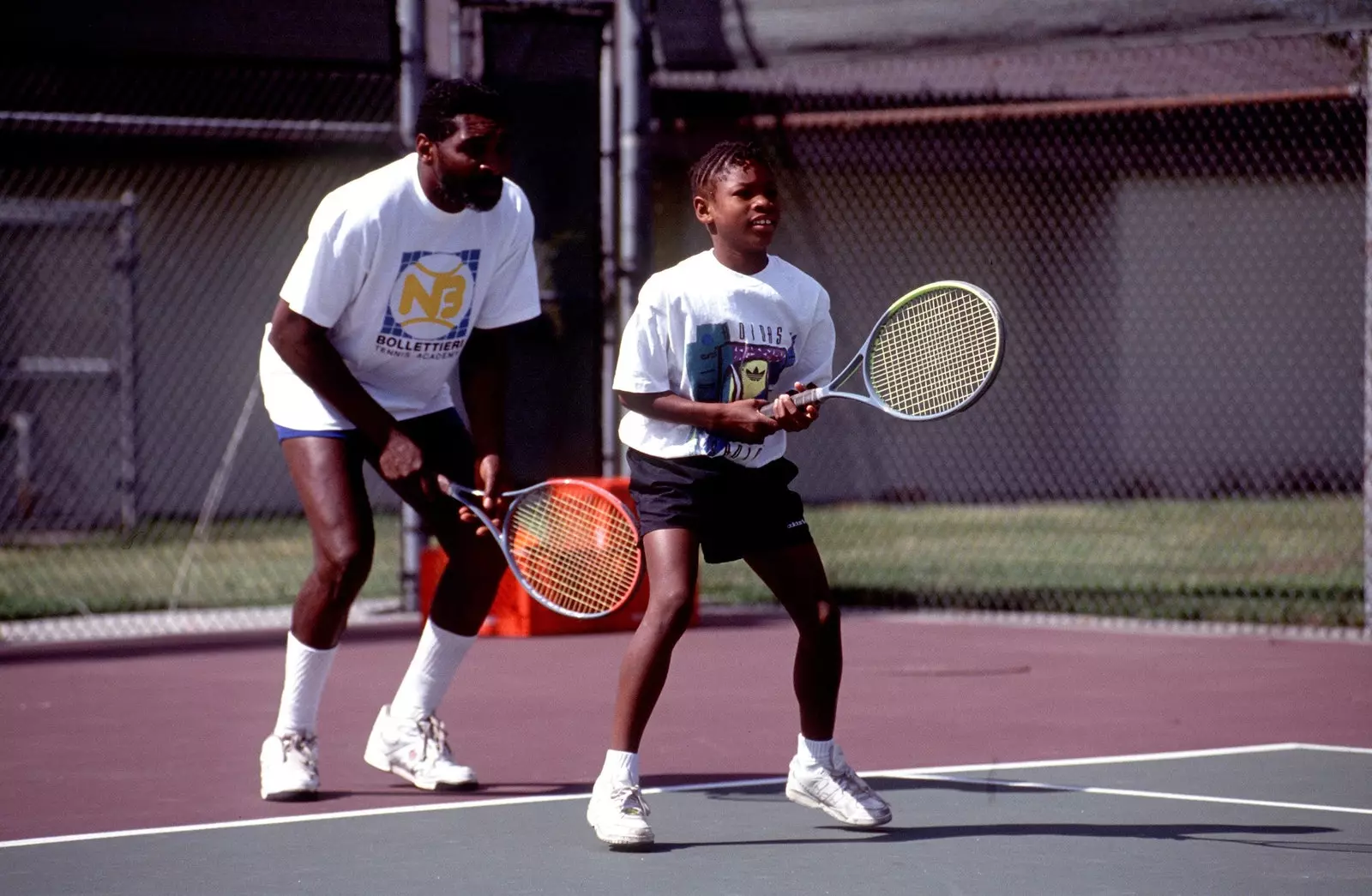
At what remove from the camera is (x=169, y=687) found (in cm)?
800

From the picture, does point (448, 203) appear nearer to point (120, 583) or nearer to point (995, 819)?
point (995, 819)

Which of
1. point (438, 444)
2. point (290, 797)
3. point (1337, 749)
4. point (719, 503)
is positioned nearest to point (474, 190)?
point (438, 444)

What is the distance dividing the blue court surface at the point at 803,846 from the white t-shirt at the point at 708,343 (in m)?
0.99

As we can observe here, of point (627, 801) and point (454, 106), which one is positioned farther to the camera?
point (454, 106)

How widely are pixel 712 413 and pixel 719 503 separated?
0.31 meters

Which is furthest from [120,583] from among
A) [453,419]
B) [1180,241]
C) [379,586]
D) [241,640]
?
[1180,241]

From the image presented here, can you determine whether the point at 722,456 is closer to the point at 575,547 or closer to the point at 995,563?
the point at 575,547

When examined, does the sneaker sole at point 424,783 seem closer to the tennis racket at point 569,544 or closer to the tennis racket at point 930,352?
the tennis racket at point 569,544

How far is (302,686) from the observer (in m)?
5.68

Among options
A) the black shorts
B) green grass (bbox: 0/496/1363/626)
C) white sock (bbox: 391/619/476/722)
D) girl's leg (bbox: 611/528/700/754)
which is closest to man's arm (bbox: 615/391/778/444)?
the black shorts

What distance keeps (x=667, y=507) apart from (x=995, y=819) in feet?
3.89

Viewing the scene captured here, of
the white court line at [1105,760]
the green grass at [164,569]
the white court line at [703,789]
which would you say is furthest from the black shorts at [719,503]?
the green grass at [164,569]

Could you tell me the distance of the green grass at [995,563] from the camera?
34.8 ft

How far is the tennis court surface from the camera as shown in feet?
15.5
